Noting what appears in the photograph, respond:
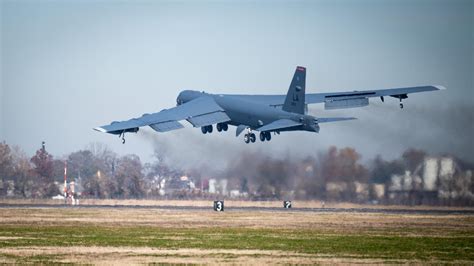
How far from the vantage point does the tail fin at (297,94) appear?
87.2 m

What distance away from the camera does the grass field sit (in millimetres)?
50969

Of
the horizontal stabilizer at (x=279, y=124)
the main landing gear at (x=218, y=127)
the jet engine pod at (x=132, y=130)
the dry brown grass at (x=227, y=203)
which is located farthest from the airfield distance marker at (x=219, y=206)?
the main landing gear at (x=218, y=127)

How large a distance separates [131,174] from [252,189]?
789 inches

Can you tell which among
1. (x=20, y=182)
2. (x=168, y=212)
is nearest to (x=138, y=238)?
(x=168, y=212)

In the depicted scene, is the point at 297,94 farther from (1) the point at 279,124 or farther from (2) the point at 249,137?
(2) the point at 249,137

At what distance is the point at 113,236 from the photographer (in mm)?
61469

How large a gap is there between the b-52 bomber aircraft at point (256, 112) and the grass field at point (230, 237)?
7872 millimetres

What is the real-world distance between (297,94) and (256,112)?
16.2ft

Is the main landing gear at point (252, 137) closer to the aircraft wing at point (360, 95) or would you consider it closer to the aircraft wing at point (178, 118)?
the aircraft wing at point (178, 118)

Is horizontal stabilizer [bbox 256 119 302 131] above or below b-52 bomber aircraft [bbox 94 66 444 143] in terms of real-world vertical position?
below

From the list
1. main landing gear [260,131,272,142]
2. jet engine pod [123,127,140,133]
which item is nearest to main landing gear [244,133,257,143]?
main landing gear [260,131,272,142]

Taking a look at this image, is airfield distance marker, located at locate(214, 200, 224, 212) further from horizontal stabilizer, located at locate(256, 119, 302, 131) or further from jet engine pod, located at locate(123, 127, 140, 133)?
jet engine pod, located at locate(123, 127, 140, 133)

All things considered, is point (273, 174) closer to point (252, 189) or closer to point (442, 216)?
point (252, 189)

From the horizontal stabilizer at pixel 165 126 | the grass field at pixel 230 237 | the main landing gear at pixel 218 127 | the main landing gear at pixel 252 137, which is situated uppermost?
the main landing gear at pixel 218 127
